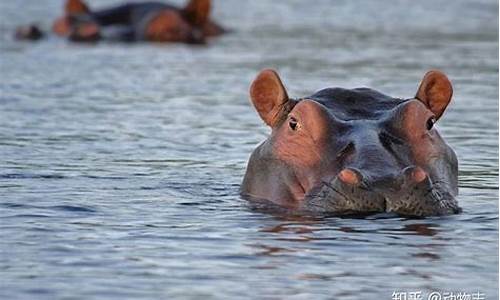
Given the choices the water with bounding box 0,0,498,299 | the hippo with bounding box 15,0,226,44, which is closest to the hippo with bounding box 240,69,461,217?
the water with bounding box 0,0,498,299

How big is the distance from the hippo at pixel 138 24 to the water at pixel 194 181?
0.82m

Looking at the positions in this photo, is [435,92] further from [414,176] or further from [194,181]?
[194,181]

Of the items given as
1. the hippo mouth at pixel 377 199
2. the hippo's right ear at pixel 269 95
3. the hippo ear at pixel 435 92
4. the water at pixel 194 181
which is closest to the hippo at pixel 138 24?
the water at pixel 194 181

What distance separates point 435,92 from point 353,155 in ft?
3.74

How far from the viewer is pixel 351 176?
8.64 metres

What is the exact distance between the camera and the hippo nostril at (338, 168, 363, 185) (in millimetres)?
8641

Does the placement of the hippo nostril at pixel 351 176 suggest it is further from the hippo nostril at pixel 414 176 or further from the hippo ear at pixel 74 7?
the hippo ear at pixel 74 7

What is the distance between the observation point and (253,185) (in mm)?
9930

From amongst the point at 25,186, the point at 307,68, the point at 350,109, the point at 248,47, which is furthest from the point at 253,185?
the point at 248,47

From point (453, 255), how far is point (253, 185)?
2.11 m

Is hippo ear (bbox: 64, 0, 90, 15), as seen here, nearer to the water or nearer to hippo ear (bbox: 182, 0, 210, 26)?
hippo ear (bbox: 182, 0, 210, 26)

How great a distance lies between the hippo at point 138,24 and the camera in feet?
78.1

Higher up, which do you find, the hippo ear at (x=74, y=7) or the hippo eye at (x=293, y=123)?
the hippo eye at (x=293, y=123)

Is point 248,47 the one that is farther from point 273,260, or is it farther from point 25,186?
point 273,260
